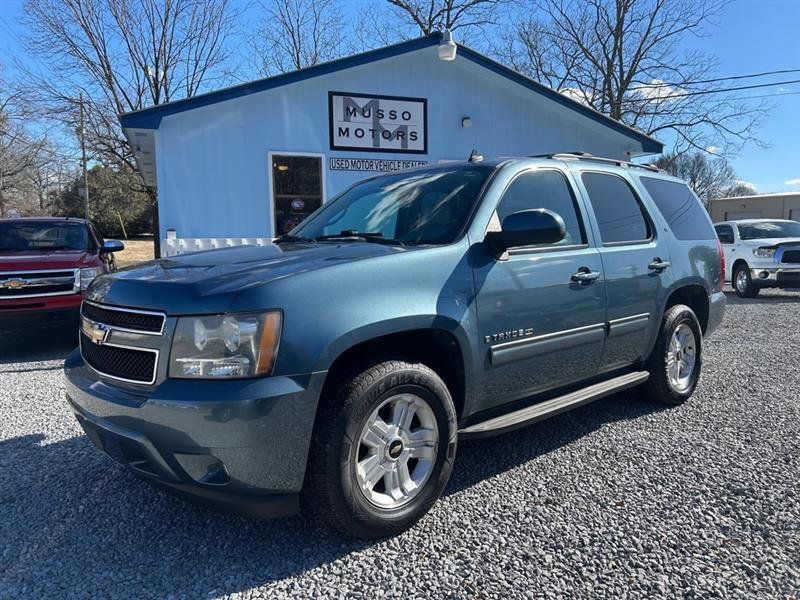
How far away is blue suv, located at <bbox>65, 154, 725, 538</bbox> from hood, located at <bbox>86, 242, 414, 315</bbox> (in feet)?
0.04

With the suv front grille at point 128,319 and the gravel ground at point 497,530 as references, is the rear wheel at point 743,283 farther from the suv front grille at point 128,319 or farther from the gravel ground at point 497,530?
the suv front grille at point 128,319

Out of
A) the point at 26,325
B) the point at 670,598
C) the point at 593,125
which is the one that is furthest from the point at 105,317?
the point at 593,125

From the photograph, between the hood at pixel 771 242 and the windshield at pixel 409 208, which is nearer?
the windshield at pixel 409 208

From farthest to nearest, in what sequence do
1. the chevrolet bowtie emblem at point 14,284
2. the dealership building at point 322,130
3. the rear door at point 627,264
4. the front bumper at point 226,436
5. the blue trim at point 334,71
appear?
the dealership building at point 322,130
the blue trim at point 334,71
the chevrolet bowtie emblem at point 14,284
the rear door at point 627,264
the front bumper at point 226,436

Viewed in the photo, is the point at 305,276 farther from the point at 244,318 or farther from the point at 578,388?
the point at 578,388

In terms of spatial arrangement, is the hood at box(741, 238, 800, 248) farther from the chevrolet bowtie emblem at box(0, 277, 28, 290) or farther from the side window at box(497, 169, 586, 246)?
the chevrolet bowtie emblem at box(0, 277, 28, 290)

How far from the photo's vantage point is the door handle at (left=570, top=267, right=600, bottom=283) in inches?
136

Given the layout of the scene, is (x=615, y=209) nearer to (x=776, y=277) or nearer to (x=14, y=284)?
(x=14, y=284)

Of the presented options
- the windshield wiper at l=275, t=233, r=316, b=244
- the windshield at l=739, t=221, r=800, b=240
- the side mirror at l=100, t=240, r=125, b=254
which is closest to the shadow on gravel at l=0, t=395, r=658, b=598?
the windshield wiper at l=275, t=233, r=316, b=244

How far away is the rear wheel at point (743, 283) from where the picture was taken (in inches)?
491

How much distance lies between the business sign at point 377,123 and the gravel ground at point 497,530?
317 inches

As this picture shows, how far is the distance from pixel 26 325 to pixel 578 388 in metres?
6.25

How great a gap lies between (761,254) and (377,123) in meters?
8.71

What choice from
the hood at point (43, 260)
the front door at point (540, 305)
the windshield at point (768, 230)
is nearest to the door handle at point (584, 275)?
the front door at point (540, 305)
